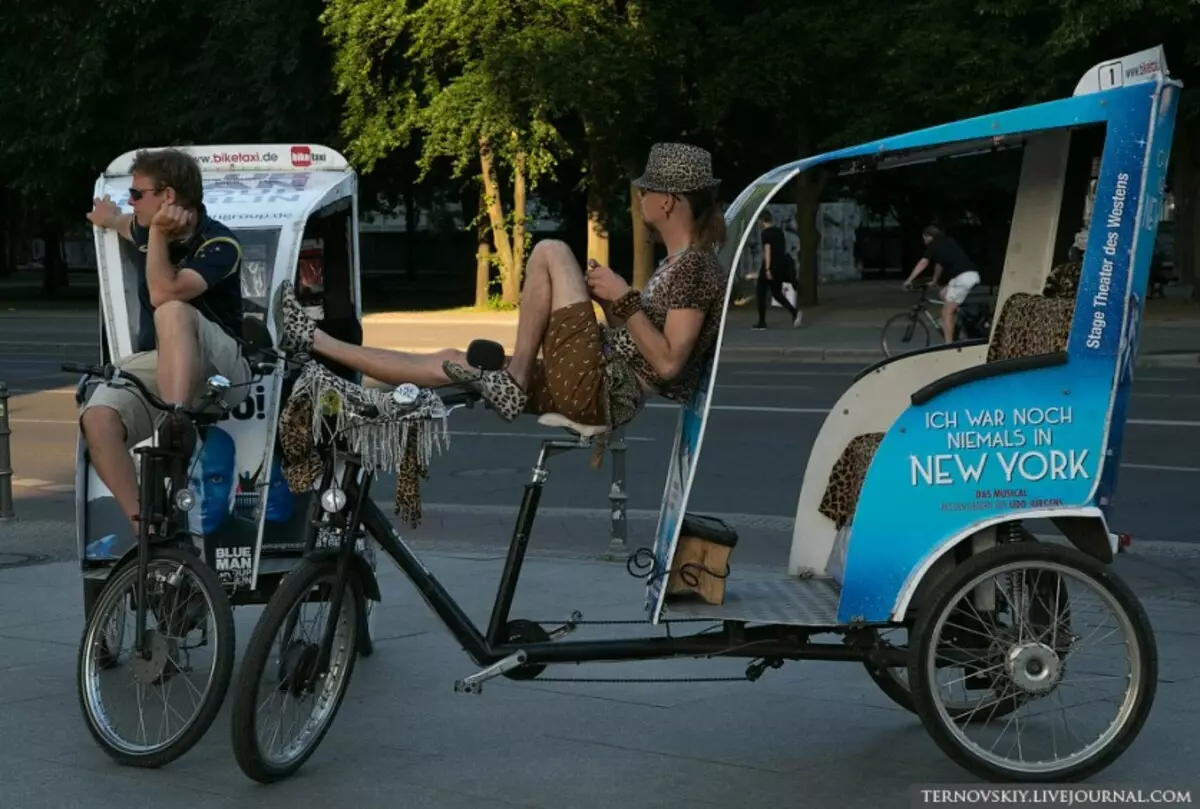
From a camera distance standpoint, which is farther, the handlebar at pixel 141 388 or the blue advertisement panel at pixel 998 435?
the handlebar at pixel 141 388

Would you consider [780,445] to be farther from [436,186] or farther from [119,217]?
[436,186]

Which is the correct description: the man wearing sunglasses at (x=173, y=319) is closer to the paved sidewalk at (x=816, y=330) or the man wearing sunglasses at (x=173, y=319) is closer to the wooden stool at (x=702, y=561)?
the wooden stool at (x=702, y=561)

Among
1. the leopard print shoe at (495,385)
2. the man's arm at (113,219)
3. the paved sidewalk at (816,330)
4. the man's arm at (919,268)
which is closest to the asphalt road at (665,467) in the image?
the man's arm at (113,219)

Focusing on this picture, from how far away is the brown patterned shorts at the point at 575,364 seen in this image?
5.33 meters

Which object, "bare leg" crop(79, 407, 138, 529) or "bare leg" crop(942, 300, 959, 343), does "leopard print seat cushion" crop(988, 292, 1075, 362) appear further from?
"bare leg" crop(942, 300, 959, 343)

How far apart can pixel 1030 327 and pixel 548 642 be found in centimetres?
192

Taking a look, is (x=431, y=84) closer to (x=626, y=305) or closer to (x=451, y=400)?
(x=451, y=400)

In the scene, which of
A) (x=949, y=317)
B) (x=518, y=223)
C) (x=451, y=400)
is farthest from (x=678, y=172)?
(x=518, y=223)

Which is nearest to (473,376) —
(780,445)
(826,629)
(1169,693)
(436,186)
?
(826,629)

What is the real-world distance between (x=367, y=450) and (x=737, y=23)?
3113 centimetres

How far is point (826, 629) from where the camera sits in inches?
211

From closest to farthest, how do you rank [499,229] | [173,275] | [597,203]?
[173,275], [597,203], [499,229]

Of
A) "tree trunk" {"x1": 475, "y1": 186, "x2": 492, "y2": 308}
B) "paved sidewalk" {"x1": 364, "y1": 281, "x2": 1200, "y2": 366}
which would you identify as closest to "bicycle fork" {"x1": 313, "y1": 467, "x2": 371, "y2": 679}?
"paved sidewalk" {"x1": 364, "y1": 281, "x2": 1200, "y2": 366}

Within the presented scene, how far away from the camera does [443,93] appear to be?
34438mm
